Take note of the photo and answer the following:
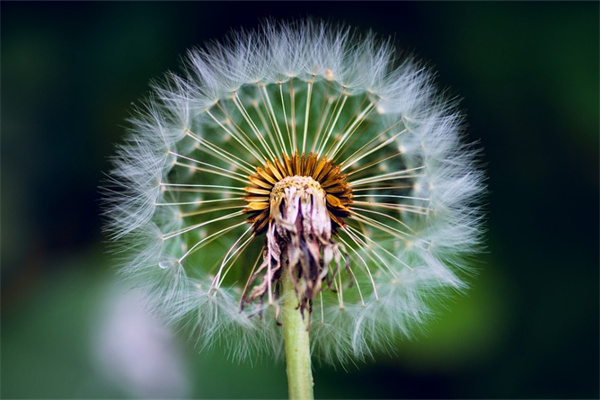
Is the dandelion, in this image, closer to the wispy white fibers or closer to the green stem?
the wispy white fibers

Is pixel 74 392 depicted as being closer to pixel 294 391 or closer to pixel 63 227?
pixel 63 227

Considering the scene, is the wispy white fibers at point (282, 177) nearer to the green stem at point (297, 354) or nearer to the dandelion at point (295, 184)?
the dandelion at point (295, 184)

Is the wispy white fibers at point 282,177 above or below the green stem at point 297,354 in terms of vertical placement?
above

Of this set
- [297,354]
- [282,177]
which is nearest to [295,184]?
[282,177]

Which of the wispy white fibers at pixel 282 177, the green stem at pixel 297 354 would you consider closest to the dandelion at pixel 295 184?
the wispy white fibers at pixel 282 177

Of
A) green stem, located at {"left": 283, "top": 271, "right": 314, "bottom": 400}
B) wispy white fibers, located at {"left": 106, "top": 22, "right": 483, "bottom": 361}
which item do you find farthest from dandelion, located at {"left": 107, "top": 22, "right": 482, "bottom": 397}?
green stem, located at {"left": 283, "top": 271, "right": 314, "bottom": 400}

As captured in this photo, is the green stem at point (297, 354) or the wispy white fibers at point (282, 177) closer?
the green stem at point (297, 354)
